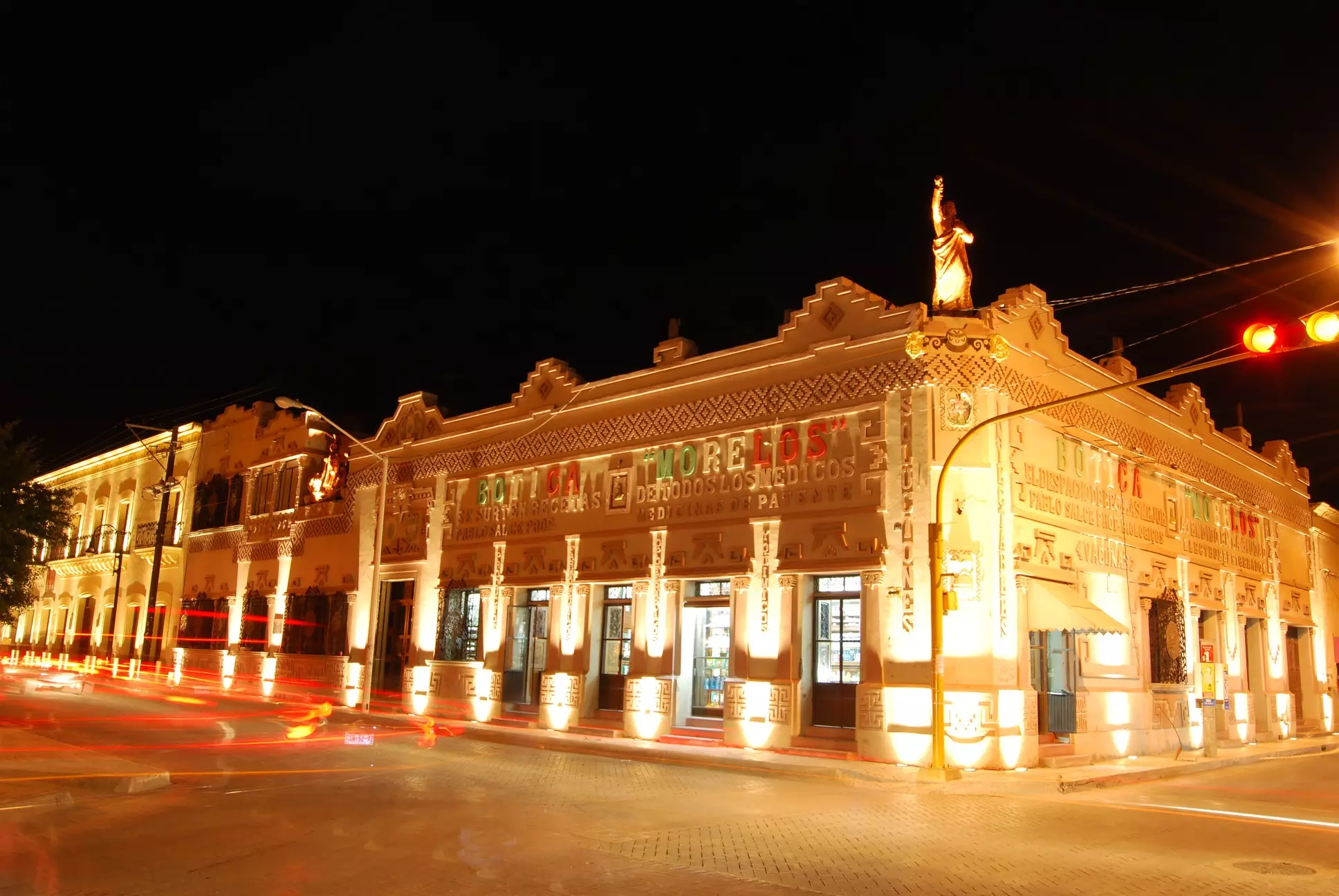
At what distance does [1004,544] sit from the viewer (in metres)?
18.1

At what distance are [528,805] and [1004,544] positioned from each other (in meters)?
10.2

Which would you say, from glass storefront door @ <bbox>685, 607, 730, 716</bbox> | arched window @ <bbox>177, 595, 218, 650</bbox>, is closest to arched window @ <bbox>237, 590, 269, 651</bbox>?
arched window @ <bbox>177, 595, 218, 650</bbox>

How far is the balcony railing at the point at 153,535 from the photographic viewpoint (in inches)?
1631

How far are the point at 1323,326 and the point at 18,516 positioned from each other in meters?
28.8

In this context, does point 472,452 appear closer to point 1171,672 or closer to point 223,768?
point 223,768

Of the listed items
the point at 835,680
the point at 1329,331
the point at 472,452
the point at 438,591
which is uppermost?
the point at 472,452

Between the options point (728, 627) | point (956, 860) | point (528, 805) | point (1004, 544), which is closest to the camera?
point (956, 860)

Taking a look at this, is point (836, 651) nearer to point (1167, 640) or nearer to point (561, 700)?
point (561, 700)

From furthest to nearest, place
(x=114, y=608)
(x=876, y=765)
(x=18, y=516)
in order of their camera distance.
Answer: (x=114, y=608)
(x=18, y=516)
(x=876, y=765)

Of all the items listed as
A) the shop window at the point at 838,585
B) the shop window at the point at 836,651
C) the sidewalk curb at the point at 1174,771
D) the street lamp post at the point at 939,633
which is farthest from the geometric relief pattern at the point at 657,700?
the sidewalk curb at the point at 1174,771

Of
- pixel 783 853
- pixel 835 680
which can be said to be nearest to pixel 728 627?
pixel 835 680

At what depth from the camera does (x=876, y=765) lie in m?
17.0

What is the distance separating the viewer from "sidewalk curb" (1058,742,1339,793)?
51.6ft

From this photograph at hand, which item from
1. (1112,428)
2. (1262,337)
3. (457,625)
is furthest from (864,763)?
(457,625)
